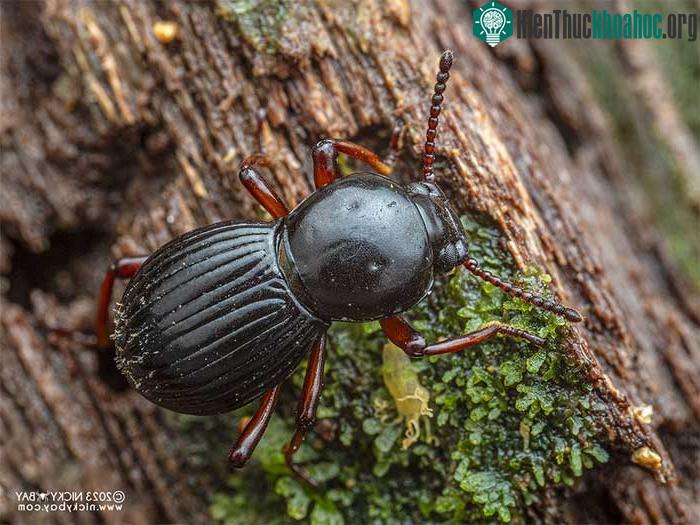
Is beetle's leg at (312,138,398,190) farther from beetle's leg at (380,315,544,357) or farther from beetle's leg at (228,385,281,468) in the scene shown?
beetle's leg at (228,385,281,468)

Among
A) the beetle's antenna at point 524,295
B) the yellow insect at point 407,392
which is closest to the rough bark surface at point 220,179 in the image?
the beetle's antenna at point 524,295

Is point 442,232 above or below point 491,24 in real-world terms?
below

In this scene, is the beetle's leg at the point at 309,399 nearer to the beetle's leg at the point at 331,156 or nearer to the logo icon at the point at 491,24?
the beetle's leg at the point at 331,156

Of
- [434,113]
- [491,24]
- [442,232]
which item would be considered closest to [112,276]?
[442,232]

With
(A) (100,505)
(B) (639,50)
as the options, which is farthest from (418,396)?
(B) (639,50)

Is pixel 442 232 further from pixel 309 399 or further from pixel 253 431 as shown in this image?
pixel 253 431
